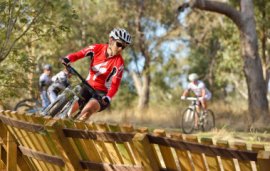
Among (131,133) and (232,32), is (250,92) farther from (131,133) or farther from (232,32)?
(131,133)

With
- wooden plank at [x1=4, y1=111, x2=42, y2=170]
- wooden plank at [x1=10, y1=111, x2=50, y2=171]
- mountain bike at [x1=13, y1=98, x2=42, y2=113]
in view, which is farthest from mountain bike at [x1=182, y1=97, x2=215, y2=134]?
wooden plank at [x1=10, y1=111, x2=50, y2=171]

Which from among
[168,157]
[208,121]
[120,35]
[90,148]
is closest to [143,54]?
[208,121]

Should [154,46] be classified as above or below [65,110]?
below

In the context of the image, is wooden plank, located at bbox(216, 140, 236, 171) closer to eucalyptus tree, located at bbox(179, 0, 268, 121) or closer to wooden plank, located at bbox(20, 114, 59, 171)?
wooden plank, located at bbox(20, 114, 59, 171)

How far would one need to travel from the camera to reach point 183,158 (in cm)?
479

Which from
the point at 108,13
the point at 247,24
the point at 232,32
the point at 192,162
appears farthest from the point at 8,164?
Result: the point at 108,13

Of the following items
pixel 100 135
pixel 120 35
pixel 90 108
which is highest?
pixel 120 35

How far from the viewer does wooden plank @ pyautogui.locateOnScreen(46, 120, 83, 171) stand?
5.61 metres

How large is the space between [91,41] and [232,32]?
32.1ft

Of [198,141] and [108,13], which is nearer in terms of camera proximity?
[198,141]

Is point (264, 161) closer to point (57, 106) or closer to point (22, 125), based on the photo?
point (22, 125)

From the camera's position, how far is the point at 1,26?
11.1 m

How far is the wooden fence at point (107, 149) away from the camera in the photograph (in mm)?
4465

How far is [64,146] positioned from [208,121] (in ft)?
41.4
